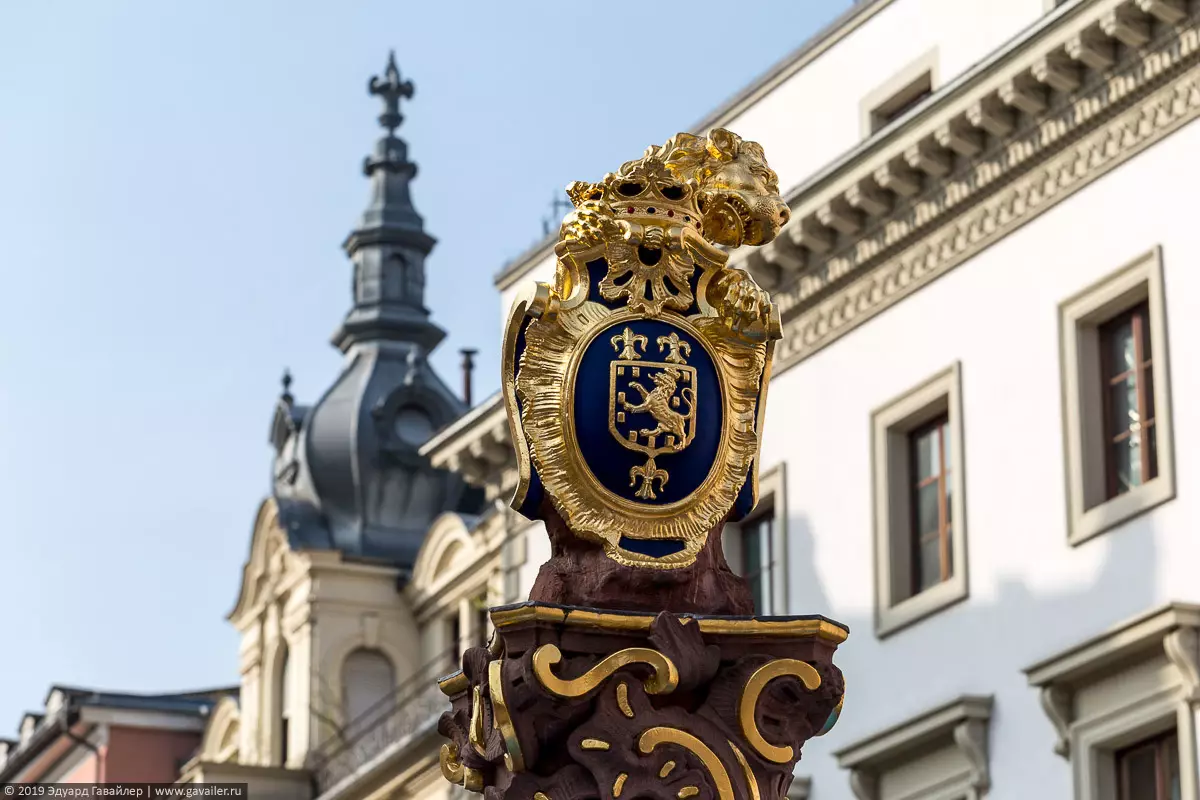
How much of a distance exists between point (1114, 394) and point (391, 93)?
2798cm

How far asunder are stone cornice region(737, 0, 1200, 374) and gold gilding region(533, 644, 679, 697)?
18.0 meters

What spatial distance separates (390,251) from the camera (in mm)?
51062

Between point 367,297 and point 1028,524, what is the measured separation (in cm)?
2642

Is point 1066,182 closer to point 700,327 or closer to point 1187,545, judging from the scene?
point 1187,545

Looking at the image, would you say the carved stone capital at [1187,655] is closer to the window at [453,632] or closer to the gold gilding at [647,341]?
the gold gilding at [647,341]

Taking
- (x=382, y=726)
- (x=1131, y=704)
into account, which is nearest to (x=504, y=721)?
(x=1131, y=704)

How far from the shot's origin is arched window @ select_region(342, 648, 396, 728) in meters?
44.5

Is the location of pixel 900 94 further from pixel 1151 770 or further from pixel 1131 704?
pixel 1151 770

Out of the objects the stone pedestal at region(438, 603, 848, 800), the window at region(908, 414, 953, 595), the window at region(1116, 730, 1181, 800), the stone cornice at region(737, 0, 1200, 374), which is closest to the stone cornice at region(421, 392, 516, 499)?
the stone cornice at region(737, 0, 1200, 374)

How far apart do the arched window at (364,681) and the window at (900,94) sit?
17976mm

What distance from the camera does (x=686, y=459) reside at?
22.3ft

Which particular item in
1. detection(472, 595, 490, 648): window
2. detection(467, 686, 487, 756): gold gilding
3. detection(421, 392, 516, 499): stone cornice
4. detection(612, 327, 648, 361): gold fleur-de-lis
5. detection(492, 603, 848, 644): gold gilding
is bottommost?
detection(467, 686, 487, 756): gold gilding

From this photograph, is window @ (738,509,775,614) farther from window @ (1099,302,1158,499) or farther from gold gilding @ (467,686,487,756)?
gold gilding @ (467,686,487,756)

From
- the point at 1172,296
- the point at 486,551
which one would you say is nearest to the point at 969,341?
the point at 1172,296
